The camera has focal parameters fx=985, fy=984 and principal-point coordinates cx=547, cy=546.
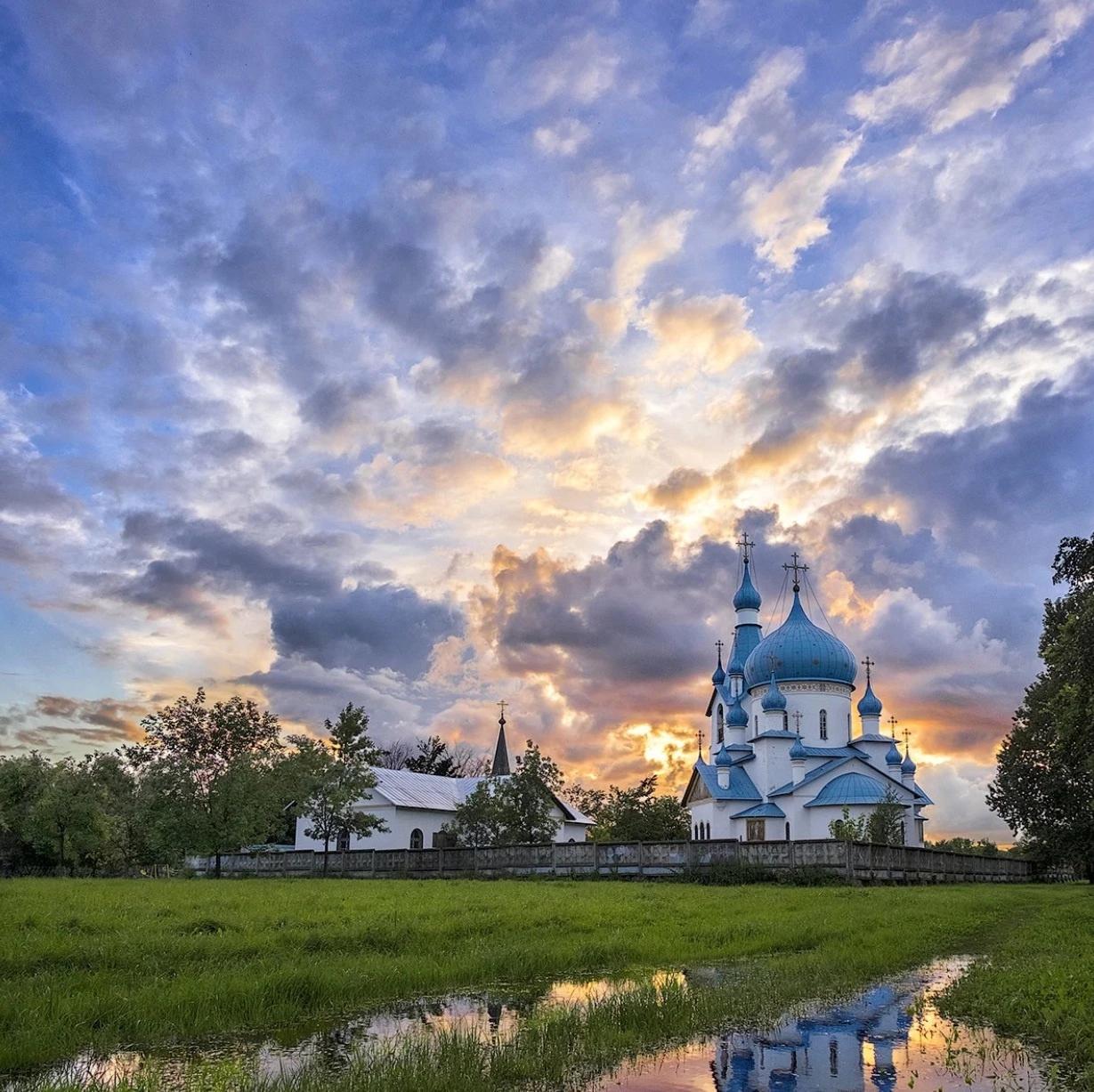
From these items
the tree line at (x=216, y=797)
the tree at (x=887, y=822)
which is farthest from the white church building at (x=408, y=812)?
the tree at (x=887, y=822)

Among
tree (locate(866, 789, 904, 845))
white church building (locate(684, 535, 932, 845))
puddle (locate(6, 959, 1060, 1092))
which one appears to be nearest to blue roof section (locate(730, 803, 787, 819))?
white church building (locate(684, 535, 932, 845))

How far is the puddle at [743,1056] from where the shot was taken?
8.50 metres

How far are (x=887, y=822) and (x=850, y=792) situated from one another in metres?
5.57

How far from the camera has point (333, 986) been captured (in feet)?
39.0

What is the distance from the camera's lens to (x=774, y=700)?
63.2m

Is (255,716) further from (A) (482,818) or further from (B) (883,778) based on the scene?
(B) (883,778)

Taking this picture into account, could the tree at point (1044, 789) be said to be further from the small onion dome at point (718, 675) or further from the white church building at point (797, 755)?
the small onion dome at point (718, 675)

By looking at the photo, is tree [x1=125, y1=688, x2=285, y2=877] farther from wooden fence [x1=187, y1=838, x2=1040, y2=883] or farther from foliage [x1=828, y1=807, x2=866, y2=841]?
foliage [x1=828, y1=807, x2=866, y2=841]

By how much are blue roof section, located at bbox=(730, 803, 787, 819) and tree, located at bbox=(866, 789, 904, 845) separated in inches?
250

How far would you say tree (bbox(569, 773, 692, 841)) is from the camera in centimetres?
7731

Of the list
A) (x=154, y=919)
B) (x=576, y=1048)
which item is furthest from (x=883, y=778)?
(x=576, y=1048)

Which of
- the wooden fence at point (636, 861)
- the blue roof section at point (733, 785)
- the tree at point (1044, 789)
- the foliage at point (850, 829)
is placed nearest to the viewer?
the wooden fence at point (636, 861)

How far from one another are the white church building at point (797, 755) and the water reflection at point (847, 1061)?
48256 millimetres

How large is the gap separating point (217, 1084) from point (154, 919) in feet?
37.8
